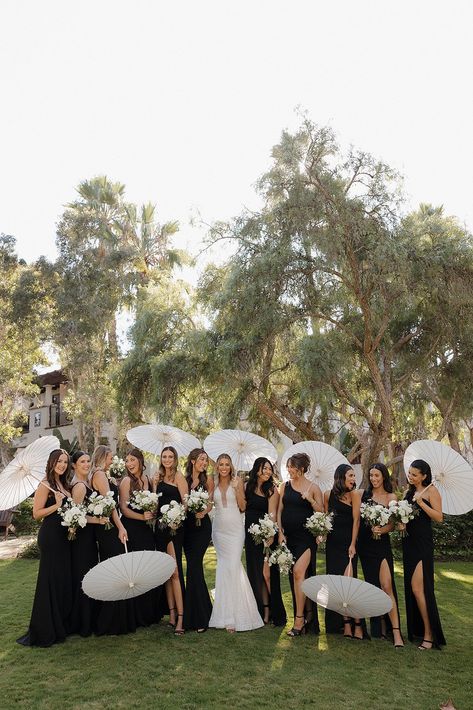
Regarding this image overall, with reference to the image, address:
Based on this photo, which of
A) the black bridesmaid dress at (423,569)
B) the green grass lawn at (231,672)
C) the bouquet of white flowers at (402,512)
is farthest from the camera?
the black bridesmaid dress at (423,569)

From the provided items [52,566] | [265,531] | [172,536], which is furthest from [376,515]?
[52,566]

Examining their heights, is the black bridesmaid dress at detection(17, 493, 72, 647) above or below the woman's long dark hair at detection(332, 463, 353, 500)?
below

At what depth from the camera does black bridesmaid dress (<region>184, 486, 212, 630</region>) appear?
6.84 metres

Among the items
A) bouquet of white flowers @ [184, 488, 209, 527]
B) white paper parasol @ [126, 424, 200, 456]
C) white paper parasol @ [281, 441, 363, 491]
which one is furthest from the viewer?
white paper parasol @ [126, 424, 200, 456]

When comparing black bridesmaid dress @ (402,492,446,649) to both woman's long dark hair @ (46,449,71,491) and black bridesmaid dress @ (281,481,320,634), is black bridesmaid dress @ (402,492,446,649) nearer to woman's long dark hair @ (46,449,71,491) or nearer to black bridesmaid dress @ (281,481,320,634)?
black bridesmaid dress @ (281,481,320,634)

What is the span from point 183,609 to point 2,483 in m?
2.35

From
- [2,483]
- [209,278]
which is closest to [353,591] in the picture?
[2,483]

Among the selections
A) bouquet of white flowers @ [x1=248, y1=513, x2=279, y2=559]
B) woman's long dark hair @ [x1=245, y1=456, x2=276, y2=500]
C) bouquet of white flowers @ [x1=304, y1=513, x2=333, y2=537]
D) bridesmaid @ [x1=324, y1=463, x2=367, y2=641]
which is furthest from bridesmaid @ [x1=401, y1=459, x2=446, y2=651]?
woman's long dark hair @ [x1=245, y1=456, x2=276, y2=500]

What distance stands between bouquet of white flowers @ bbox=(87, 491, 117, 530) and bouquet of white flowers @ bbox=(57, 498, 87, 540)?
92 millimetres

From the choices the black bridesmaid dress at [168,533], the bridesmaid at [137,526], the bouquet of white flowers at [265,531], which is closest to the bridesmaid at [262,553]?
the bouquet of white flowers at [265,531]

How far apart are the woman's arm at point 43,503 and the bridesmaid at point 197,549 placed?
141cm

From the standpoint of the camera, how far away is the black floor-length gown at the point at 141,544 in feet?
23.0

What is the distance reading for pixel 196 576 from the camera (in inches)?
272

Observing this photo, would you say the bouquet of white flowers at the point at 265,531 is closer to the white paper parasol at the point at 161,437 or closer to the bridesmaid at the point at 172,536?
the bridesmaid at the point at 172,536
